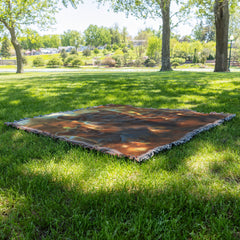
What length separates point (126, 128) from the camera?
3.20m

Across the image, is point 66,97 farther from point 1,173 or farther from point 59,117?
point 1,173

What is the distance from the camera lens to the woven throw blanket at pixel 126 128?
2.49m

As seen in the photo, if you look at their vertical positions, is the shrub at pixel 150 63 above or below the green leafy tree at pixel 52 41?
below

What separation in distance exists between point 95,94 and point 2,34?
60.3ft

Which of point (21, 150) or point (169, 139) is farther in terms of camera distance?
point (169, 139)

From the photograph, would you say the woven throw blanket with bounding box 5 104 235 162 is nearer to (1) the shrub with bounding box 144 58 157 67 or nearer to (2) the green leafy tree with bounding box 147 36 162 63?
(1) the shrub with bounding box 144 58 157 67

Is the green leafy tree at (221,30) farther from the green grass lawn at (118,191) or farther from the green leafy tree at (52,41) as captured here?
the green leafy tree at (52,41)

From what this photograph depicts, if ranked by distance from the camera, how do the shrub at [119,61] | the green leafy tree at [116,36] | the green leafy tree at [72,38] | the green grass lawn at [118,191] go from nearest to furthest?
the green grass lawn at [118,191] < the shrub at [119,61] < the green leafy tree at [116,36] < the green leafy tree at [72,38]

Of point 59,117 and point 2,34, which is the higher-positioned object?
point 2,34

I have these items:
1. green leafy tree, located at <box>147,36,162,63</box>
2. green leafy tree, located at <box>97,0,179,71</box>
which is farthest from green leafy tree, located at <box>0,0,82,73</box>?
green leafy tree, located at <box>147,36,162,63</box>

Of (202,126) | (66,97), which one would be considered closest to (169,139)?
(202,126)

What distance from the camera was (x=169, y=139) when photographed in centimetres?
270

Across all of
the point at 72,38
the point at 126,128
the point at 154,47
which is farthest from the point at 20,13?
the point at 72,38

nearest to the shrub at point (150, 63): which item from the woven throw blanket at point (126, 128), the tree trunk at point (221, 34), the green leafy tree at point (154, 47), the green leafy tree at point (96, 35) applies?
the green leafy tree at point (154, 47)
